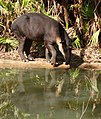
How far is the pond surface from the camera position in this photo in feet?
18.4

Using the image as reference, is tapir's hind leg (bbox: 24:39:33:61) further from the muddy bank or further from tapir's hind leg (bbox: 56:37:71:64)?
tapir's hind leg (bbox: 56:37:71:64)

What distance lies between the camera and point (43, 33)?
30.6ft

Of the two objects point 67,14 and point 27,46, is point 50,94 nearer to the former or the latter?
point 27,46

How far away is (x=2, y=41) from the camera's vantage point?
Answer: 10.3 meters

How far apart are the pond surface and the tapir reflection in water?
0.74 metres

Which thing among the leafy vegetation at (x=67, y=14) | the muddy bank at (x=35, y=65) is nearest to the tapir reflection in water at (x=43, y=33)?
the muddy bank at (x=35, y=65)

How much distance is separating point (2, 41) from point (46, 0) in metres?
1.87

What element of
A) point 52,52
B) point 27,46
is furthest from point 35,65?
point 27,46

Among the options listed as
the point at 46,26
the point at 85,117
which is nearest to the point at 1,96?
the point at 85,117

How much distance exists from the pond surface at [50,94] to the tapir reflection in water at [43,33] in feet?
2.42

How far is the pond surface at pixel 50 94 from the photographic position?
5602mm

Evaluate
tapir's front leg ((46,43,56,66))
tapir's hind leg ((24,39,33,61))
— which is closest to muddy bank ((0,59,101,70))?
tapir's front leg ((46,43,56,66))

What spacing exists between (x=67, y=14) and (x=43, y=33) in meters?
1.71

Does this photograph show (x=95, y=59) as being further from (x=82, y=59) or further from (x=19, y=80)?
(x=19, y=80)
